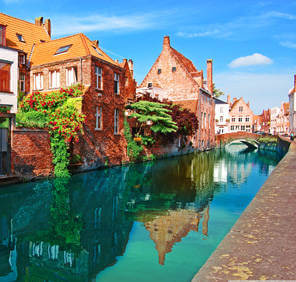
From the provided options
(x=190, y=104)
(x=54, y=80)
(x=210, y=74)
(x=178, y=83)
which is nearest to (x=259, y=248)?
(x=54, y=80)

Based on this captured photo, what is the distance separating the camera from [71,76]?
22312mm

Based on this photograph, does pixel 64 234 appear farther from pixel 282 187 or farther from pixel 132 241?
pixel 282 187

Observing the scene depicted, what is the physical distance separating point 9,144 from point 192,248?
12.3 metres

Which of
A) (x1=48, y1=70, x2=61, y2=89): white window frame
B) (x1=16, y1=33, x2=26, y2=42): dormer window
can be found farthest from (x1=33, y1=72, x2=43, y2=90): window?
(x1=16, y1=33, x2=26, y2=42): dormer window

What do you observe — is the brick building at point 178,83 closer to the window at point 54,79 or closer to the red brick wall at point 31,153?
the window at point 54,79

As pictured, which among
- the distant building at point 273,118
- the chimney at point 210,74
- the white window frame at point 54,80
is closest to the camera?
the white window frame at point 54,80

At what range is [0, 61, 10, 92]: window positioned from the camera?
1657 centimetres

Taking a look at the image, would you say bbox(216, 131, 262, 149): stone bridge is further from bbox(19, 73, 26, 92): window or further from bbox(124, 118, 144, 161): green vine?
bbox(19, 73, 26, 92): window

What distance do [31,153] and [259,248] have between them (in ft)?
50.6

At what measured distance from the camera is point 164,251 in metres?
7.50

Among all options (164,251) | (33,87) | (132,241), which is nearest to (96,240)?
(132,241)

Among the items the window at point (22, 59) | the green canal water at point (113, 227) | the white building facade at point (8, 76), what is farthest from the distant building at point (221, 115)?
the white building facade at point (8, 76)

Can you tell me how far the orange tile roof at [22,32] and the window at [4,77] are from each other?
31.3ft

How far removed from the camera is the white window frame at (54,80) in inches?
901
